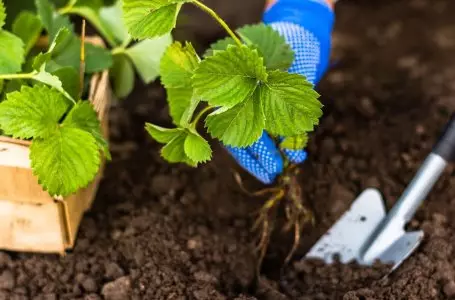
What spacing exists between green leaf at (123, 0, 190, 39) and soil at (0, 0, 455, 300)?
1.53 feet

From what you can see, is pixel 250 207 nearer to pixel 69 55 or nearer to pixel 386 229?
pixel 386 229

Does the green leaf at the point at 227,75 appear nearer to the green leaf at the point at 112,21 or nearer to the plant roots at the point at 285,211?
the plant roots at the point at 285,211

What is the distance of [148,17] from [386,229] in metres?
0.66

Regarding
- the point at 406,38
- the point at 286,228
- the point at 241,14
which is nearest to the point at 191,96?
the point at 286,228

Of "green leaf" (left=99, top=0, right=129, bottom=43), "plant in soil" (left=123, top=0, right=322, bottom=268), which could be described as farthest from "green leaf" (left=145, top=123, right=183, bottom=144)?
"green leaf" (left=99, top=0, right=129, bottom=43)

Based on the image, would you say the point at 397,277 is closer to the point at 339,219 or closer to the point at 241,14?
the point at 339,219

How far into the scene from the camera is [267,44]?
54.2 inches

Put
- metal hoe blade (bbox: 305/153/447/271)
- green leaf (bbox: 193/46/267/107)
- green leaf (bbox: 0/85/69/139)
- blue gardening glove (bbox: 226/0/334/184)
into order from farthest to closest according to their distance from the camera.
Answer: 1. metal hoe blade (bbox: 305/153/447/271)
2. blue gardening glove (bbox: 226/0/334/184)
3. green leaf (bbox: 0/85/69/139)
4. green leaf (bbox: 193/46/267/107)

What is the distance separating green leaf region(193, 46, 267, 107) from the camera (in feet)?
3.81

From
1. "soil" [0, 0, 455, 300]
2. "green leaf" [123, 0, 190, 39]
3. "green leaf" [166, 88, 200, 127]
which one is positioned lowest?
"soil" [0, 0, 455, 300]

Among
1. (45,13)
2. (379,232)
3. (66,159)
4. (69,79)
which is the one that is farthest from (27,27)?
(379,232)

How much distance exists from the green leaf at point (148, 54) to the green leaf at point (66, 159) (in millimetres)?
297

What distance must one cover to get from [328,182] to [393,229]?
0.19 meters

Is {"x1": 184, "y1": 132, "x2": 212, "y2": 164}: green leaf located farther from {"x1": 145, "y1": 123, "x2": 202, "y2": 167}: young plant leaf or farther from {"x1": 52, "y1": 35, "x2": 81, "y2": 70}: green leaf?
{"x1": 52, "y1": 35, "x2": 81, "y2": 70}: green leaf
